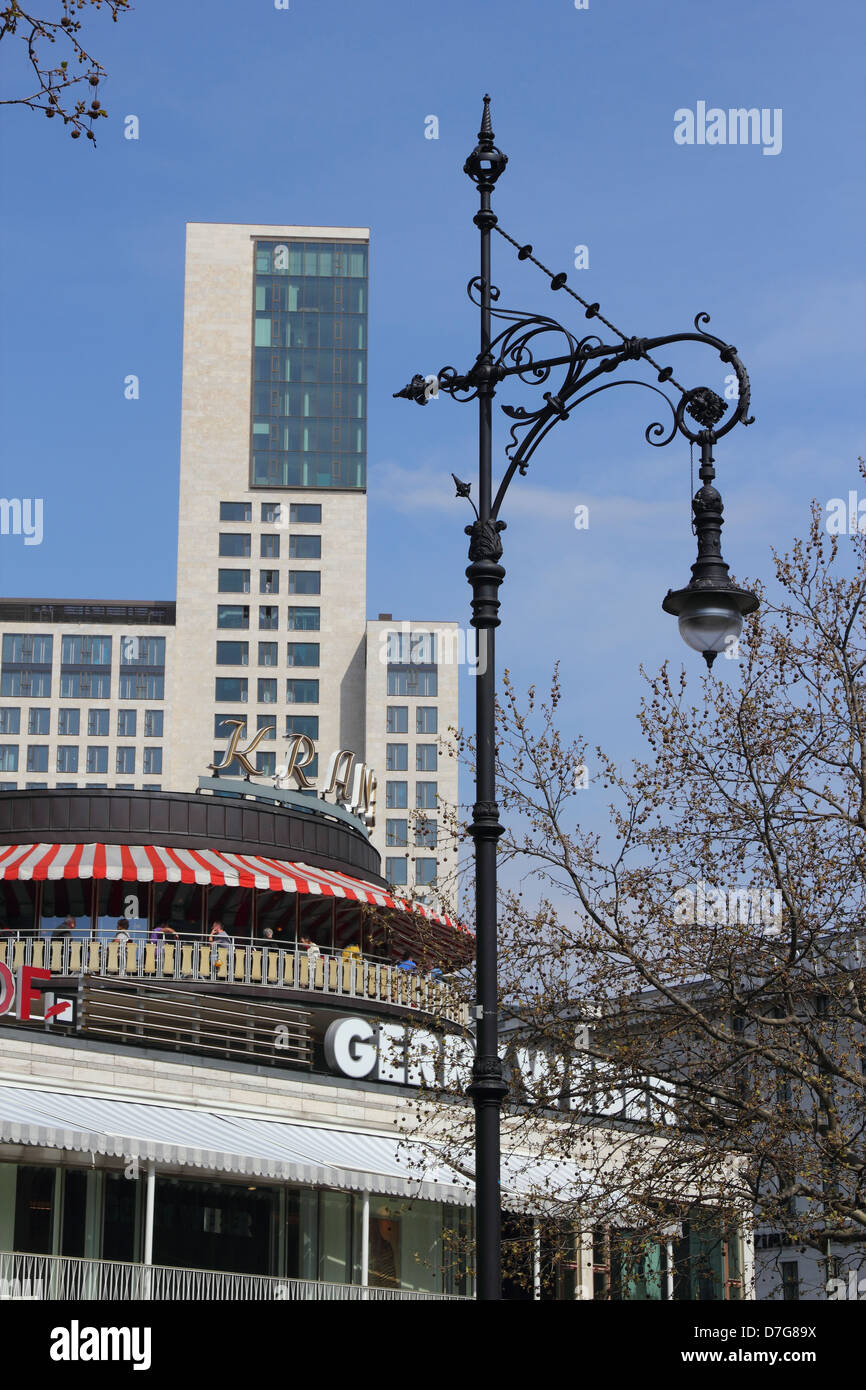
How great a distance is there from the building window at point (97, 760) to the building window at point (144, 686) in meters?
4.86

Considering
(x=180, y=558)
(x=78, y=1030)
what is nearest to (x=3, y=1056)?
(x=78, y=1030)

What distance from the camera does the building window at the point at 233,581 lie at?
5256 inches

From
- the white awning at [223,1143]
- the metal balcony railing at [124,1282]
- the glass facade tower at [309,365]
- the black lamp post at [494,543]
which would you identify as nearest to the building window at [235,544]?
the glass facade tower at [309,365]

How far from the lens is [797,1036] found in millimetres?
20406

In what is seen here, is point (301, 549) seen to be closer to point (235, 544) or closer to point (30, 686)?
point (235, 544)

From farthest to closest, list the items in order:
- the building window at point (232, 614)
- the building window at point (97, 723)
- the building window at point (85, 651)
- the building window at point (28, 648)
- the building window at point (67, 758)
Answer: the building window at point (28, 648) → the building window at point (67, 758) → the building window at point (85, 651) → the building window at point (97, 723) → the building window at point (232, 614)

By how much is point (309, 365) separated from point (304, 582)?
17.3m

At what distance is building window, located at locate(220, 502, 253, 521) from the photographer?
438ft

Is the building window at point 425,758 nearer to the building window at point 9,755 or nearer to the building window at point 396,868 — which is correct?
the building window at point 396,868

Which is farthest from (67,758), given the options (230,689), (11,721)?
(230,689)

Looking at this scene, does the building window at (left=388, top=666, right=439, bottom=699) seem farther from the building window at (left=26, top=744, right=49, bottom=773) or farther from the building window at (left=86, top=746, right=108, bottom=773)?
the building window at (left=26, top=744, right=49, bottom=773)

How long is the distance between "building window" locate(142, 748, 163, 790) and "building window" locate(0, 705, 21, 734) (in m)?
12.8

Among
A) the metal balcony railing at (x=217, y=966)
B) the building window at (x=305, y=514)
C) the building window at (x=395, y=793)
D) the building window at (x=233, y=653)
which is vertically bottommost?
the metal balcony railing at (x=217, y=966)
